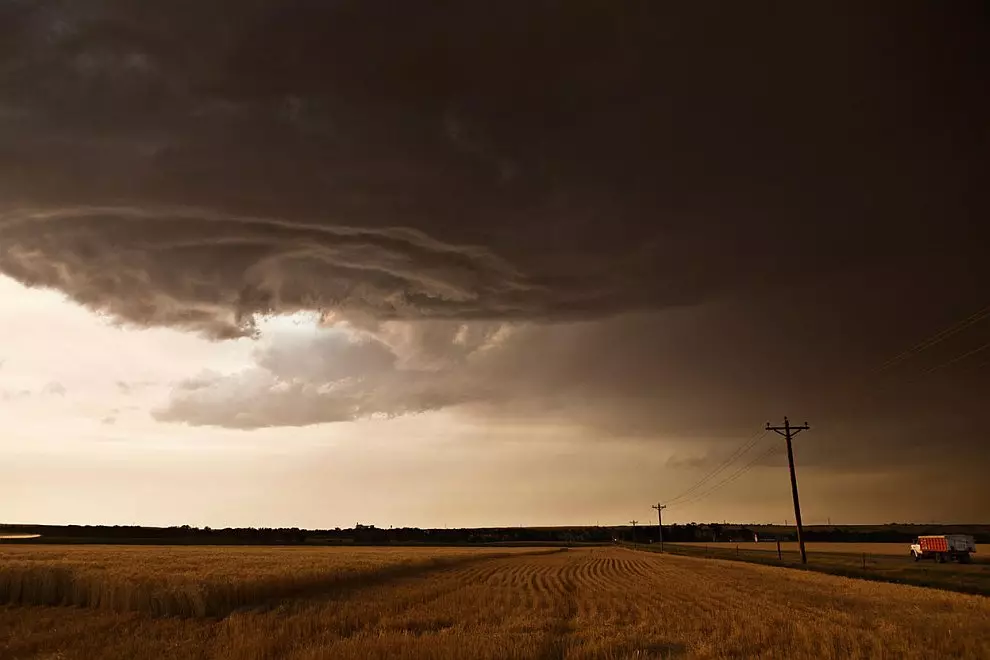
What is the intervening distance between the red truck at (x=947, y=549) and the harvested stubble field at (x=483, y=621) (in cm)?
4569

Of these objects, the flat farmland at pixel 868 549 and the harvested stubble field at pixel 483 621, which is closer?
the harvested stubble field at pixel 483 621

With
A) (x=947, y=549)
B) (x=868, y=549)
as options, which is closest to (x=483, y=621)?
(x=947, y=549)

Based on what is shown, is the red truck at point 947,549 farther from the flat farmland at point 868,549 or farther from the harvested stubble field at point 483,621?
the harvested stubble field at point 483,621

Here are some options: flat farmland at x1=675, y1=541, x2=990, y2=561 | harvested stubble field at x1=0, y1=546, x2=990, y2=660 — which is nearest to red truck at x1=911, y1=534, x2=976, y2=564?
flat farmland at x1=675, y1=541, x2=990, y2=561

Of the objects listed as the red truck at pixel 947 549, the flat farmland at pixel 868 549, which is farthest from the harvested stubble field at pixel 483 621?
the flat farmland at pixel 868 549

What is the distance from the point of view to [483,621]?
72.0 feet

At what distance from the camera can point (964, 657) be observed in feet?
52.0

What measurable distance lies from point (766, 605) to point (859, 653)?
11.6 m

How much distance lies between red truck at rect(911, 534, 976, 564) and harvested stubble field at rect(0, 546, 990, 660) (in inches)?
1799

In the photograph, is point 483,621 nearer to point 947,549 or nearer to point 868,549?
point 947,549

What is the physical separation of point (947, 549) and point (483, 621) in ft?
231

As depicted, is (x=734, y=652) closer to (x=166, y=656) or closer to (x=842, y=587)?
(x=166, y=656)

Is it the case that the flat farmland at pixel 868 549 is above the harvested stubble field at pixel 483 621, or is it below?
below

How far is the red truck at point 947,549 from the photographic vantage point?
71.6m
